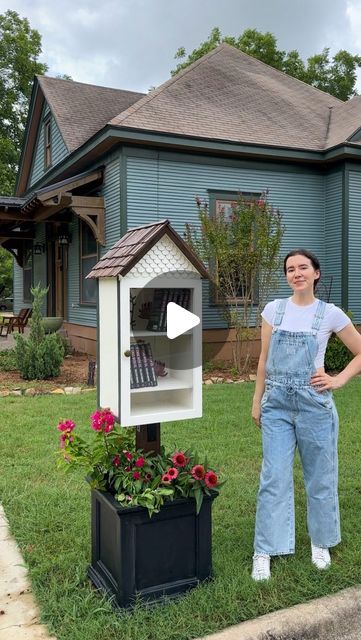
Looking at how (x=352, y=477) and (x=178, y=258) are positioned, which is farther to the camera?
(x=352, y=477)

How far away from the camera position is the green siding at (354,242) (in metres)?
11.0

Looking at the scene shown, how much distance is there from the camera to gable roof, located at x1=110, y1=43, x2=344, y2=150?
33.5 ft

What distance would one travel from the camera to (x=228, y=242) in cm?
906

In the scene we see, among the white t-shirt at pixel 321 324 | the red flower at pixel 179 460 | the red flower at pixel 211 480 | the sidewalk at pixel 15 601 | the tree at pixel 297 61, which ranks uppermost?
the tree at pixel 297 61

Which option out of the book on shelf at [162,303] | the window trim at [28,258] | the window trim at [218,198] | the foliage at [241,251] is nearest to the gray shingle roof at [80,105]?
the window trim at [218,198]

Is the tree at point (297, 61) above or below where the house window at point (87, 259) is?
above

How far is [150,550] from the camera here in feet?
8.66

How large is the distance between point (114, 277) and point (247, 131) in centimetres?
896

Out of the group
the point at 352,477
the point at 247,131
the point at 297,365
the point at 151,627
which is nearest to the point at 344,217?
the point at 247,131

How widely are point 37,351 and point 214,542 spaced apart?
584 cm

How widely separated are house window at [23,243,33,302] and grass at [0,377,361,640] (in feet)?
37.7

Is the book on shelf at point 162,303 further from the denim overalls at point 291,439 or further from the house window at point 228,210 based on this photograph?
the house window at point 228,210

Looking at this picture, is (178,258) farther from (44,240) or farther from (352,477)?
(44,240)

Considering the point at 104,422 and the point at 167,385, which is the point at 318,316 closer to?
the point at 167,385
